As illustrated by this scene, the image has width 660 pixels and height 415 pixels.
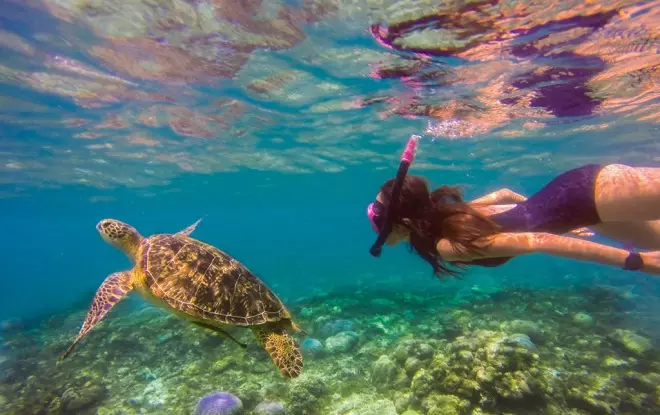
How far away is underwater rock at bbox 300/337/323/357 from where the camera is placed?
356 inches

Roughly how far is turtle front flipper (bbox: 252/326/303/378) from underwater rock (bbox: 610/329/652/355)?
8.23 m

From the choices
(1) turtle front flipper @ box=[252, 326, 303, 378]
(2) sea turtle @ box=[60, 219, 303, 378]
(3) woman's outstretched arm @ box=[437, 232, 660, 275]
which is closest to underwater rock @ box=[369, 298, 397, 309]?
(2) sea turtle @ box=[60, 219, 303, 378]

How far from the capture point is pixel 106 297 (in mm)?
4688

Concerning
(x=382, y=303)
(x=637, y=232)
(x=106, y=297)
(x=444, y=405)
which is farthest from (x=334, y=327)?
(x=637, y=232)

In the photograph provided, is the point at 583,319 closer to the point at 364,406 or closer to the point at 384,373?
the point at 384,373

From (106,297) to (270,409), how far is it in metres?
3.35

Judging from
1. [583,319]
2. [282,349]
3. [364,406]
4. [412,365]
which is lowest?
[583,319]

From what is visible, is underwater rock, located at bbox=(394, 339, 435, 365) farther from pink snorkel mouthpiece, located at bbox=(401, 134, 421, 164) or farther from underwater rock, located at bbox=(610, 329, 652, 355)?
pink snorkel mouthpiece, located at bbox=(401, 134, 421, 164)

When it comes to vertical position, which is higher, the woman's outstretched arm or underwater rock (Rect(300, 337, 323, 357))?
the woman's outstretched arm

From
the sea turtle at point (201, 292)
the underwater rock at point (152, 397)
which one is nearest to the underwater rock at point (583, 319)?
the sea turtle at point (201, 292)

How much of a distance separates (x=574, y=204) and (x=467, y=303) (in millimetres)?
11495

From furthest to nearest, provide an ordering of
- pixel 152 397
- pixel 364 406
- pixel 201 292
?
pixel 152 397 → pixel 364 406 → pixel 201 292

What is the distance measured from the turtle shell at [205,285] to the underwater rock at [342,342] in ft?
16.0

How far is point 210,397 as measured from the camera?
6.10 m
